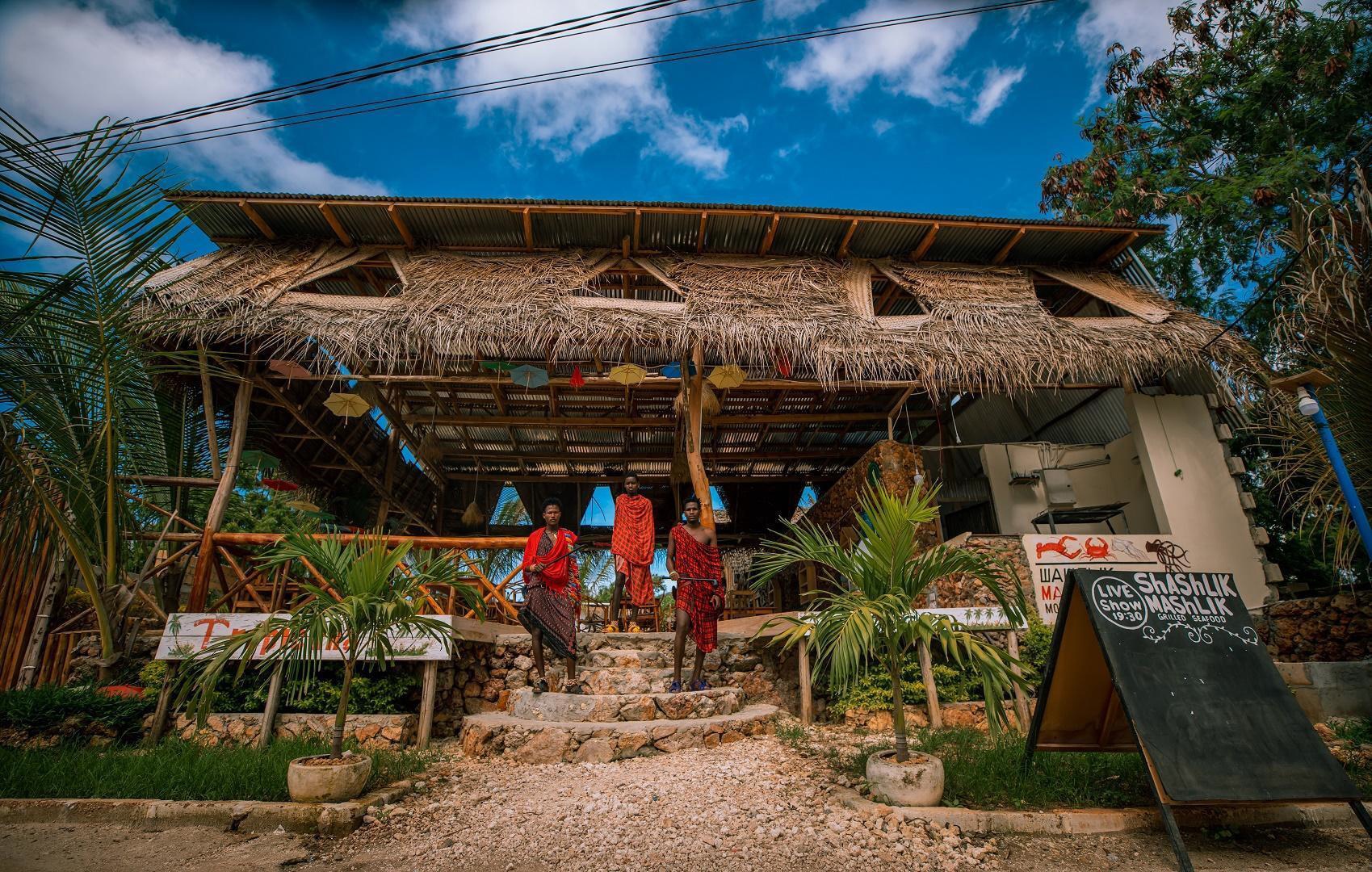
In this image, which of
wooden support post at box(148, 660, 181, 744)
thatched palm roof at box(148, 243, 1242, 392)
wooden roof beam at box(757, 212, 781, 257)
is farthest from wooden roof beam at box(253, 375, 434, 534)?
wooden roof beam at box(757, 212, 781, 257)

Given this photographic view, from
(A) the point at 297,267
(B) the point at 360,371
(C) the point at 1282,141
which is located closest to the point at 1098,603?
(B) the point at 360,371

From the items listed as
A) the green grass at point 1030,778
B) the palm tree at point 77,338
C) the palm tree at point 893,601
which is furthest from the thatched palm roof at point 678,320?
the green grass at point 1030,778

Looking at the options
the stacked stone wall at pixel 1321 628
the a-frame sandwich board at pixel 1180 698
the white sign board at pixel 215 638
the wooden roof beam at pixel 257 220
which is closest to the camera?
the a-frame sandwich board at pixel 1180 698

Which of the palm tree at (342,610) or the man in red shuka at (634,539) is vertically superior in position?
the man in red shuka at (634,539)

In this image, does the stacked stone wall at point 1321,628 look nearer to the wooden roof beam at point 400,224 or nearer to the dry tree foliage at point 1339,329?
the dry tree foliage at point 1339,329

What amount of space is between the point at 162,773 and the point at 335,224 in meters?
5.89

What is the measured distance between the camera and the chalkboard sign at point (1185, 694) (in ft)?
8.02

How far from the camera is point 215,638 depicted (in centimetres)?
501

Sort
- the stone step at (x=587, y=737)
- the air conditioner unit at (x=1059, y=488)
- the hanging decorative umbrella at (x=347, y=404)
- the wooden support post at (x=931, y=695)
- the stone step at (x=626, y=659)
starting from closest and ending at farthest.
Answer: the stone step at (x=587, y=737) → the wooden support post at (x=931, y=695) → the stone step at (x=626, y=659) → the hanging decorative umbrella at (x=347, y=404) → the air conditioner unit at (x=1059, y=488)

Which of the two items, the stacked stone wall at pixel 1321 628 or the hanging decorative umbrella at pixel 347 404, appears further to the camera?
the hanging decorative umbrella at pixel 347 404

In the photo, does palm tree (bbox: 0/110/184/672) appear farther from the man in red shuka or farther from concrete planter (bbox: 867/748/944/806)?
concrete planter (bbox: 867/748/944/806)

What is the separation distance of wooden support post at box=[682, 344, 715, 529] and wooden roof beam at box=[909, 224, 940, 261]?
3247mm

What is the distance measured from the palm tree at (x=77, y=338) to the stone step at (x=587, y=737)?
2.98 metres

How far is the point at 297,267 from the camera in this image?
702 cm
